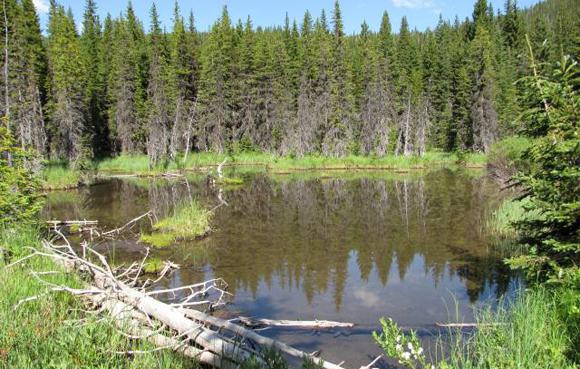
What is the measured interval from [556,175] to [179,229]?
14.6 metres

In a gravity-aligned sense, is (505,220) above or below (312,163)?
below

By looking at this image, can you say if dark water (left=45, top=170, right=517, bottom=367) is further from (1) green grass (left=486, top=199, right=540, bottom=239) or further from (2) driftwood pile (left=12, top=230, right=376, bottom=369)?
(2) driftwood pile (left=12, top=230, right=376, bottom=369)

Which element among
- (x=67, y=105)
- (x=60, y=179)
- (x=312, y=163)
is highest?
(x=67, y=105)

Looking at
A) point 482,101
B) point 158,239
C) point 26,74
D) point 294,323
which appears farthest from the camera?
point 482,101

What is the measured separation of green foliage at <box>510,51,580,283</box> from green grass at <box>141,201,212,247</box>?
13117 millimetres

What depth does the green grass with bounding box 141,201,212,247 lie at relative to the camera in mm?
17906

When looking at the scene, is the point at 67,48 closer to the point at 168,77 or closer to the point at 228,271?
the point at 168,77

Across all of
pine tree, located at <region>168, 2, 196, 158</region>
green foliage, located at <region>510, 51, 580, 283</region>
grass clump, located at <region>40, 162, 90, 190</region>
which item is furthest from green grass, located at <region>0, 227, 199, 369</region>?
pine tree, located at <region>168, 2, 196, 158</region>

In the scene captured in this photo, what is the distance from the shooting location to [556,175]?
758cm

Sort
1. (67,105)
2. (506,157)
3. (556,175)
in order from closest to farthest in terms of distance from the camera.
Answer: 1. (556,175)
2. (506,157)
3. (67,105)

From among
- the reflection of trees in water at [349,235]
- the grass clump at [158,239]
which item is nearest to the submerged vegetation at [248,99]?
the reflection of trees in water at [349,235]

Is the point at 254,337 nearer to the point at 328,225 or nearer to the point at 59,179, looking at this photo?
the point at 328,225

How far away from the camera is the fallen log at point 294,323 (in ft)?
30.8

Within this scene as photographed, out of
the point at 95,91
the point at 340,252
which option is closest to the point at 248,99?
the point at 95,91
